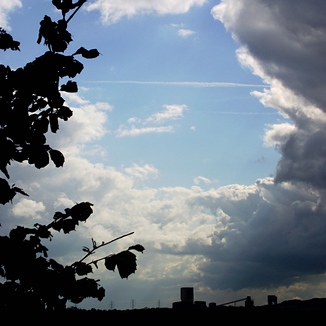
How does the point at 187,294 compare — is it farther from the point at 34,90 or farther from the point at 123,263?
the point at 34,90

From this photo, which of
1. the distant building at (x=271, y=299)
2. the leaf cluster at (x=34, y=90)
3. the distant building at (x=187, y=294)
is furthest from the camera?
the distant building at (x=271, y=299)

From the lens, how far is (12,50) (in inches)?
123

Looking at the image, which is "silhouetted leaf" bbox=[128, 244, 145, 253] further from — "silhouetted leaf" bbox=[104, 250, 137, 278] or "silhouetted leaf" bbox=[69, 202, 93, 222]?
"silhouetted leaf" bbox=[69, 202, 93, 222]

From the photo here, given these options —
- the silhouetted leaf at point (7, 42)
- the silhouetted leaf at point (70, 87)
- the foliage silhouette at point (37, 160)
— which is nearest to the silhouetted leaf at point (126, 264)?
the foliage silhouette at point (37, 160)

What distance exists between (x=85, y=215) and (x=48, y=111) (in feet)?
2.36

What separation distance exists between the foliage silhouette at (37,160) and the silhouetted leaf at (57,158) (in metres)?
0.07

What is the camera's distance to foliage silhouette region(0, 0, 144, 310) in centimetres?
279

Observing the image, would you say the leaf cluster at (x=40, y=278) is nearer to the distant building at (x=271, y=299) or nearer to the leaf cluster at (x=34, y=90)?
the leaf cluster at (x=34, y=90)

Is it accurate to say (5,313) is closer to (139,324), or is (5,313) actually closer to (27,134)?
(27,134)

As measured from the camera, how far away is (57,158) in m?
3.03

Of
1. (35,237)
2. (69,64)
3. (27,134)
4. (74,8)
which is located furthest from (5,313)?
(74,8)

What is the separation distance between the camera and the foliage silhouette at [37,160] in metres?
2.79

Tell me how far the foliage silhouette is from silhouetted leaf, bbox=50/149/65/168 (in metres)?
0.07

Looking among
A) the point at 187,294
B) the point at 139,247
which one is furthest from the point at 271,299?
the point at 139,247
